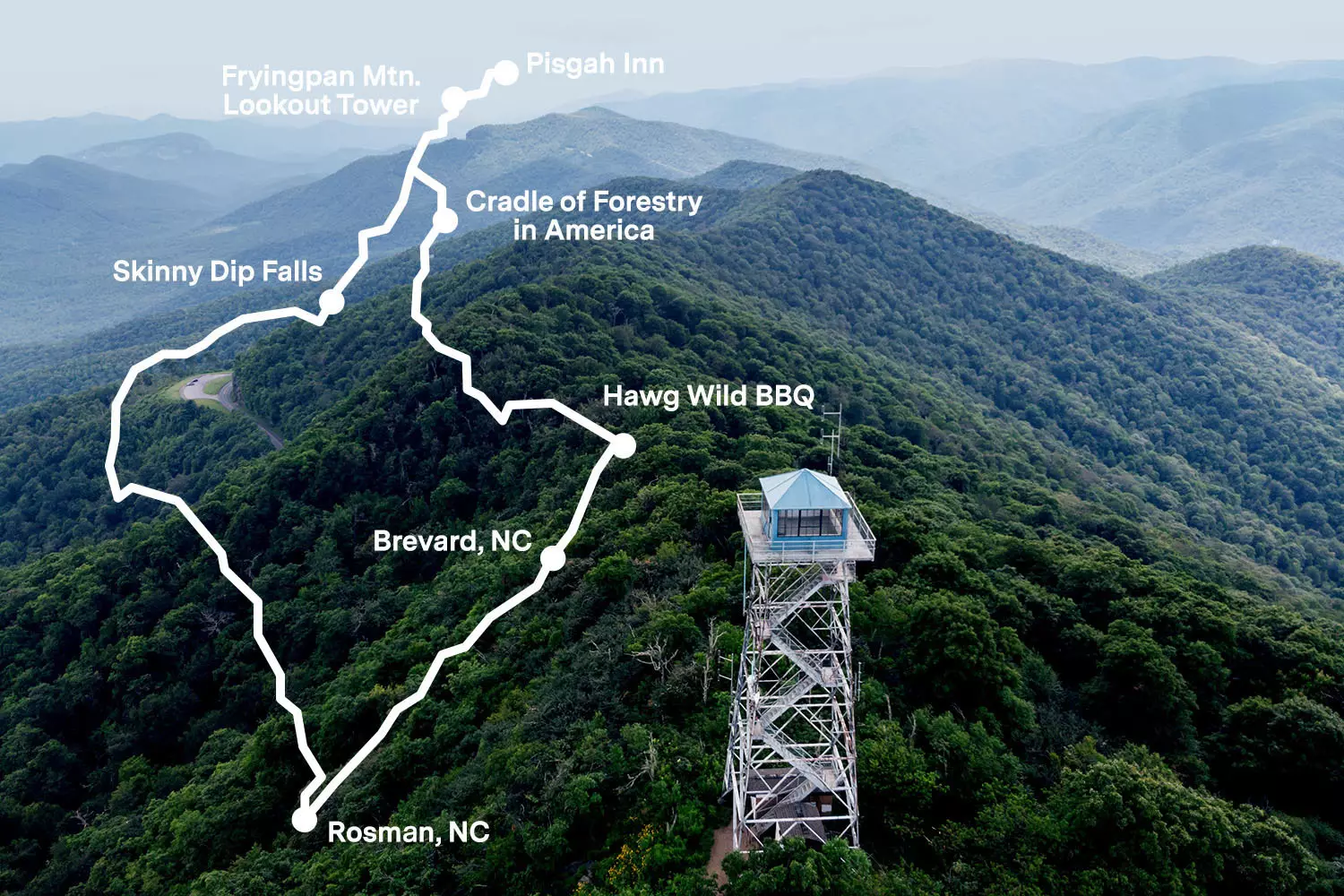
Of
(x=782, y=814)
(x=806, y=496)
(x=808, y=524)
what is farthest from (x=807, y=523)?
(x=782, y=814)

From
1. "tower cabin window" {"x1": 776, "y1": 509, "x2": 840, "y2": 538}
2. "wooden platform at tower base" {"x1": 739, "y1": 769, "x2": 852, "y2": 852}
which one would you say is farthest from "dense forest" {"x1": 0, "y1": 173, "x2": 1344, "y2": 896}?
Result: "tower cabin window" {"x1": 776, "y1": 509, "x2": 840, "y2": 538}

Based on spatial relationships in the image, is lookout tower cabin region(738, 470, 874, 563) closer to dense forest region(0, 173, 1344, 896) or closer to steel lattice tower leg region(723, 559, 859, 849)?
steel lattice tower leg region(723, 559, 859, 849)

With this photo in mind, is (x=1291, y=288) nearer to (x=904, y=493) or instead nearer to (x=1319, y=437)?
(x=1319, y=437)

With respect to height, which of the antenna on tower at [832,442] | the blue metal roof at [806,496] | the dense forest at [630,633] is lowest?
the dense forest at [630,633]

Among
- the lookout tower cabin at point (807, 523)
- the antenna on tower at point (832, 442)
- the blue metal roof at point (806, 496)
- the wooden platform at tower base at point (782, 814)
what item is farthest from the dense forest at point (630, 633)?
the blue metal roof at point (806, 496)

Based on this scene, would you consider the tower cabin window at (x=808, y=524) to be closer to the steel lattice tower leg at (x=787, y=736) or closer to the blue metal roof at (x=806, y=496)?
the blue metal roof at (x=806, y=496)

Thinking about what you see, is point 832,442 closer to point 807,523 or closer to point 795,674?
point 795,674
